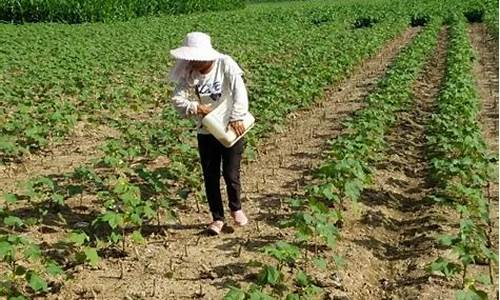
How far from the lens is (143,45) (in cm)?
1997

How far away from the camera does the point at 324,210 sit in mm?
5047

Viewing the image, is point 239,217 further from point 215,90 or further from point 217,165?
point 215,90

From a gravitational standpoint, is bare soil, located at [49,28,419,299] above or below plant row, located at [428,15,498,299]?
below

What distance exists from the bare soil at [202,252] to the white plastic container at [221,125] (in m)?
0.84

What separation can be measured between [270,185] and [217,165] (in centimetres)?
164

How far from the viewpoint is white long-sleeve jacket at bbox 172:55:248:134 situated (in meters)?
4.96

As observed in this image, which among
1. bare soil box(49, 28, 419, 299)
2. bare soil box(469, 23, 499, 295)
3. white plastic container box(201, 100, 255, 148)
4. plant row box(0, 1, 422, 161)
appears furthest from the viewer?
plant row box(0, 1, 422, 161)

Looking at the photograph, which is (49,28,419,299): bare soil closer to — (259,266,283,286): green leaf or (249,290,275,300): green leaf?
(259,266,283,286): green leaf

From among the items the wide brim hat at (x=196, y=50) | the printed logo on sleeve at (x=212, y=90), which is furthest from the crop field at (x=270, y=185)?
the wide brim hat at (x=196, y=50)

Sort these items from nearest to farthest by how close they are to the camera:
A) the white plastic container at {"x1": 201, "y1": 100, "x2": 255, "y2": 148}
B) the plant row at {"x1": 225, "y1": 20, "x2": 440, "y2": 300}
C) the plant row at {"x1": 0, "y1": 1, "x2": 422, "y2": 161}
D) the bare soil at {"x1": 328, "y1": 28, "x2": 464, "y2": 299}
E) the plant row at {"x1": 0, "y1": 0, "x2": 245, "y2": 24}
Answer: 1. the plant row at {"x1": 225, "y1": 20, "x2": 440, "y2": 300}
2. the bare soil at {"x1": 328, "y1": 28, "x2": 464, "y2": 299}
3. the white plastic container at {"x1": 201, "y1": 100, "x2": 255, "y2": 148}
4. the plant row at {"x1": 0, "y1": 1, "x2": 422, "y2": 161}
5. the plant row at {"x1": 0, "y1": 0, "x2": 245, "y2": 24}

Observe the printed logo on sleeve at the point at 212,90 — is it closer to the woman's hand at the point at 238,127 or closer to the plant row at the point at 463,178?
the woman's hand at the point at 238,127

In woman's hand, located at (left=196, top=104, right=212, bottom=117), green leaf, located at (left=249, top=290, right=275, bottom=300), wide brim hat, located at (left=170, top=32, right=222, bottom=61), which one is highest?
wide brim hat, located at (left=170, top=32, right=222, bottom=61)

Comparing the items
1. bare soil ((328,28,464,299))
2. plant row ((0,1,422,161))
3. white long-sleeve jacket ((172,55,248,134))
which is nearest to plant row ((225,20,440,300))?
bare soil ((328,28,464,299))

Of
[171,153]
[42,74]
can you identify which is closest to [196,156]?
[171,153]
